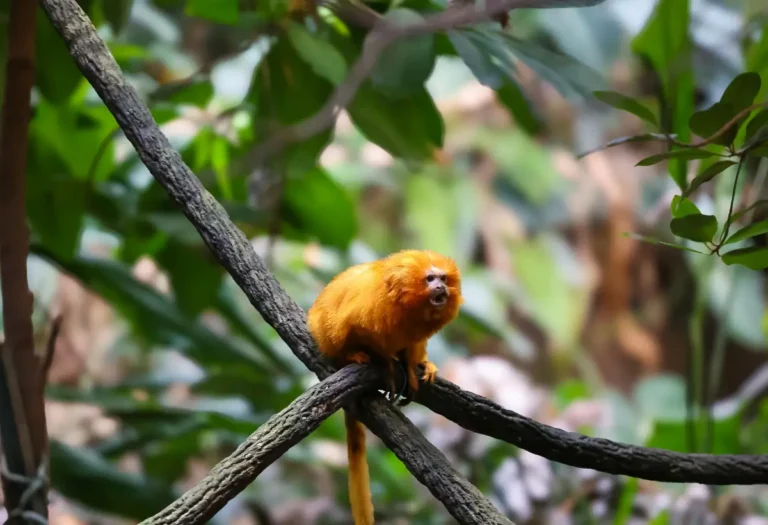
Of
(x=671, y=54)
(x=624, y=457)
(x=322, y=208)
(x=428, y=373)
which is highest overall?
(x=322, y=208)

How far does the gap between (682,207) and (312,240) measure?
1.32 meters

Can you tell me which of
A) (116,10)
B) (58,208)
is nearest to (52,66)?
(116,10)

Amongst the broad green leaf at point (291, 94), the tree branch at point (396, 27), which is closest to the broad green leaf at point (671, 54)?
the tree branch at point (396, 27)

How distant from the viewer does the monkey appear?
3.14 feet

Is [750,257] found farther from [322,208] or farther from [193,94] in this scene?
[193,94]

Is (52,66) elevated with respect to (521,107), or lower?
elevated

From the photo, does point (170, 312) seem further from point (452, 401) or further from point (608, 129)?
point (608, 129)

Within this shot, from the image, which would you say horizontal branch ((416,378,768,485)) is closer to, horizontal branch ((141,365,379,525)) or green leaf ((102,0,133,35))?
horizontal branch ((141,365,379,525))

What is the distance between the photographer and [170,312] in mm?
1815

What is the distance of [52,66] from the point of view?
1.37 m

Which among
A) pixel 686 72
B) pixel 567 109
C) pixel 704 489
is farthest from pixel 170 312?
pixel 567 109

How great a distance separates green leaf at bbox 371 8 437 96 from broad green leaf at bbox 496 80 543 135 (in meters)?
0.23

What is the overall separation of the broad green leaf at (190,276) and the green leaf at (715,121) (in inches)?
A: 45.1

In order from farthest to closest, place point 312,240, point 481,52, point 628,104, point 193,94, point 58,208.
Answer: point 312,240, point 193,94, point 58,208, point 481,52, point 628,104
